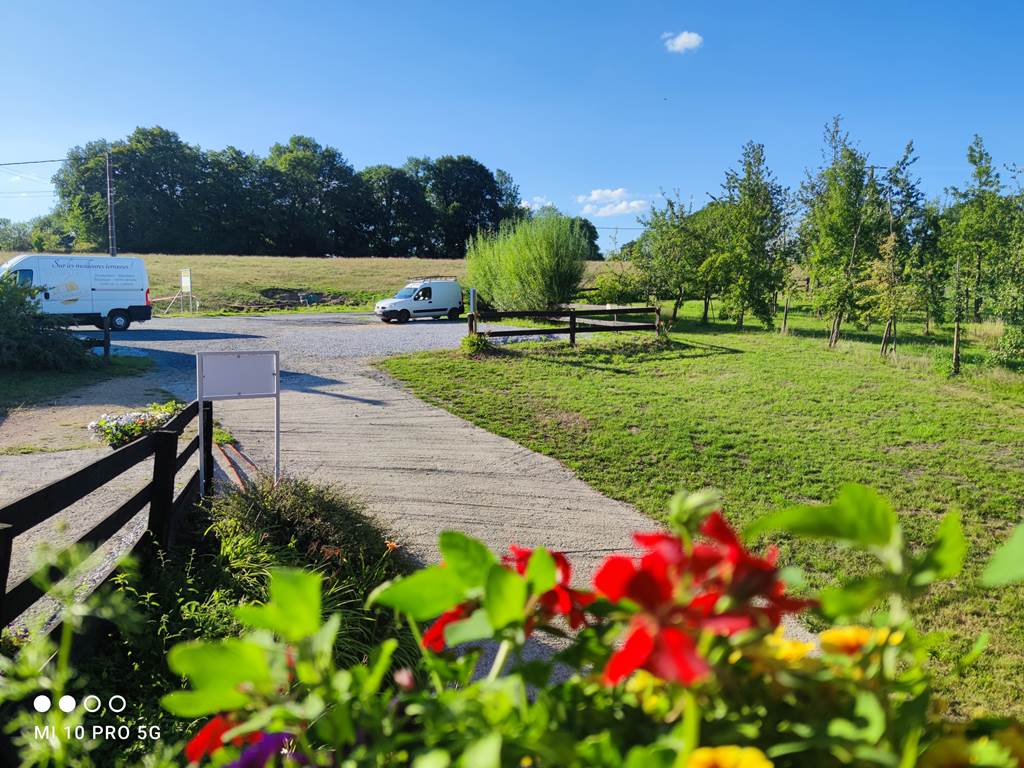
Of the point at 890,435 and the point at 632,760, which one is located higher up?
the point at 632,760

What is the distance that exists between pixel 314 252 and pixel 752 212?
4787 cm

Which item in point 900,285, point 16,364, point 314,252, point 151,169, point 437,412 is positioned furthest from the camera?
point 314,252

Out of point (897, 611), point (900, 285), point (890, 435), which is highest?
point (900, 285)

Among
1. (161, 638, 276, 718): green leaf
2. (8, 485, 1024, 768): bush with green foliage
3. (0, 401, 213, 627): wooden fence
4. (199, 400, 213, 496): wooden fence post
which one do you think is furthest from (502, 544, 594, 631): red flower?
(199, 400, 213, 496): wooden fence post

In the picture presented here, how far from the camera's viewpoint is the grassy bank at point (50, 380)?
33.6 feet

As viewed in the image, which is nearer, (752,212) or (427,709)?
(427,709)

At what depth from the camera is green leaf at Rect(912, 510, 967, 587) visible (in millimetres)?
520

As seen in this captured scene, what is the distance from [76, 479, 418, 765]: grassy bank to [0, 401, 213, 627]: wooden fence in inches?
7.9

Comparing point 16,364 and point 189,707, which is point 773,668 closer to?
point 189,707

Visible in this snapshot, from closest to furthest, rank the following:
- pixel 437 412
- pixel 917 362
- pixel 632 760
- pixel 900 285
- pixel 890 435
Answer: pixel 632 760, pixel 890 435, pixel 437 412, pixel 917 362, pixel 900 285

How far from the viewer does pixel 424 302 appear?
25.4 m

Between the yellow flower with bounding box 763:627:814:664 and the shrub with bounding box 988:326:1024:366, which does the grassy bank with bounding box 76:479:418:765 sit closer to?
the yellow flower with bounding box 763:627:814:664

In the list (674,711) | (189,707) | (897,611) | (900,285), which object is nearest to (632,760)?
(674,711)

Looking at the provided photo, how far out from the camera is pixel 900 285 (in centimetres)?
1620
